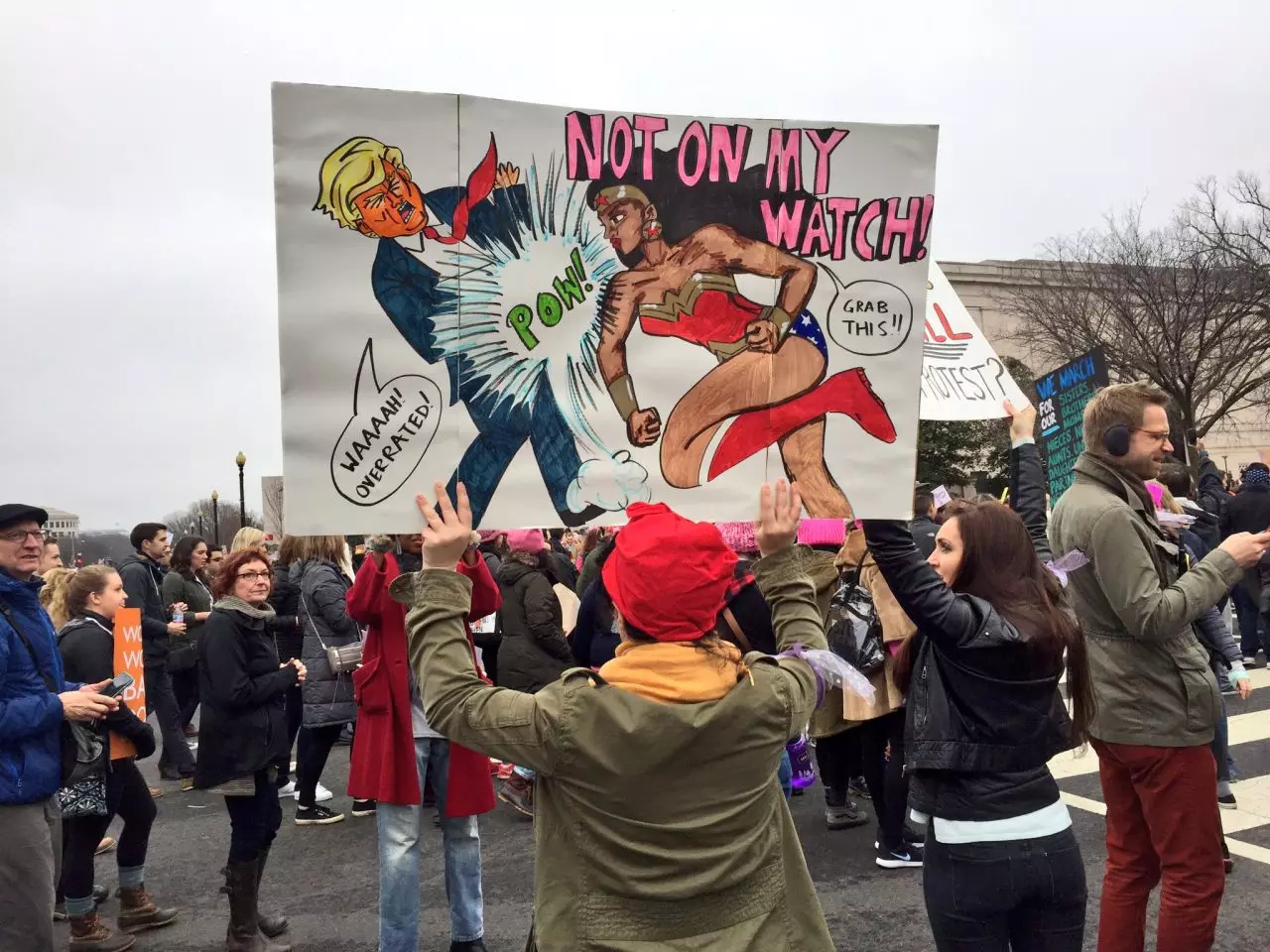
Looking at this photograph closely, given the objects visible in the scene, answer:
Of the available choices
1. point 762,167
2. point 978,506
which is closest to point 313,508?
point 762,167

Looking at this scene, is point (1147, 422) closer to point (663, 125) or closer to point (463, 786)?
point (663, 125)

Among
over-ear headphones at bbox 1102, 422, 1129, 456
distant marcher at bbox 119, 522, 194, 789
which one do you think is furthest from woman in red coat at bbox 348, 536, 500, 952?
distant marcher at bbox 119, 522, 194, 789

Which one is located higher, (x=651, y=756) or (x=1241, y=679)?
(x=651, y=756)

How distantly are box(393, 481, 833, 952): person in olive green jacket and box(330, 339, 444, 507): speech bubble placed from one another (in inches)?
18.0

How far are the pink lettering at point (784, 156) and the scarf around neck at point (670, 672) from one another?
1366mm

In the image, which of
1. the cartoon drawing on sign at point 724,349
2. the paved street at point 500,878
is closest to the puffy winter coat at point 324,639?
the paved street at point 500,878

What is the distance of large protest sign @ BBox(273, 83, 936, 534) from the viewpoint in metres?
2.49

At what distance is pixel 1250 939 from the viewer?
14.7ft

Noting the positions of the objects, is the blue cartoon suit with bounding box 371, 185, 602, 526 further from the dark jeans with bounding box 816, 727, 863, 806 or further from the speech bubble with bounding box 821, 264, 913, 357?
the dark jeans with bounding box 816, 727, 863, 806

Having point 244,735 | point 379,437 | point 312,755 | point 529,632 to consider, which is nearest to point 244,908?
point 244,735

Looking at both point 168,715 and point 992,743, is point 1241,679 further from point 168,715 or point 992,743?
point 168,715

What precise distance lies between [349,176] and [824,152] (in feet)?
4.13

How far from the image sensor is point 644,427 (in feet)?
9.16

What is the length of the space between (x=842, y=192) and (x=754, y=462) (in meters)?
0.78
